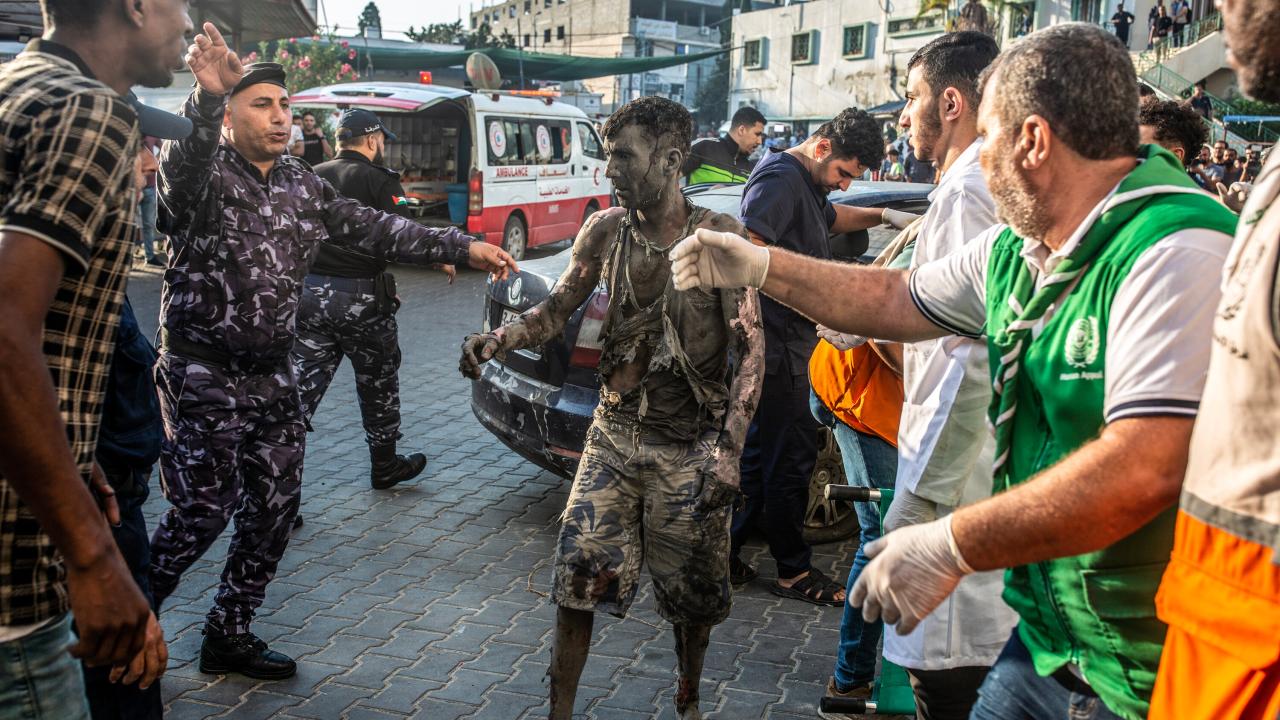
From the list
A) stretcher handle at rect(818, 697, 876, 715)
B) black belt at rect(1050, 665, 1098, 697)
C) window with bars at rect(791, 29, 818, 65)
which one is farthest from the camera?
window with bars at rect(791, 29, 818, 65)

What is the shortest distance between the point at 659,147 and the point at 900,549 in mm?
2161

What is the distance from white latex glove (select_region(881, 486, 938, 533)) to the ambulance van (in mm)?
11595

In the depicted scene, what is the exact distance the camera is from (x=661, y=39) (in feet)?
229

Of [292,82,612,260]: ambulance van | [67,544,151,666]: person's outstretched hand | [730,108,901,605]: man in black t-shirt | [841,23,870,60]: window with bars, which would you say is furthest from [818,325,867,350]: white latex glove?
[841,23,870,60]: window with bars

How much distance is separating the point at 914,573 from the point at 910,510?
3.84 ft

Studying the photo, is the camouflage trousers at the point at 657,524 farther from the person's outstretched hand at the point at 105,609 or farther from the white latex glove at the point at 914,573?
the person's outstretched hand at the point at 105,609

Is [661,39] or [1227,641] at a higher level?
[661,39]

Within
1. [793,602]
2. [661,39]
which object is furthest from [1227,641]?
[661,39]

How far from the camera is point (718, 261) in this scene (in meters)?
2.73

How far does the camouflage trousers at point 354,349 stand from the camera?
5930 mm

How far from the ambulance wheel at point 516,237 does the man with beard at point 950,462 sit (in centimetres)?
1217

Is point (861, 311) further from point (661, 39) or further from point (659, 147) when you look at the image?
point (661, 39)

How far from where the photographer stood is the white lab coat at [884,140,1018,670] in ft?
9.30

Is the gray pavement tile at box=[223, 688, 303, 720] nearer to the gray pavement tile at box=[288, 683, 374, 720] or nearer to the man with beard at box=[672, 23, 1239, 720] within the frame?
the gray pavement tile at box=[288, 683, 374, 720]
